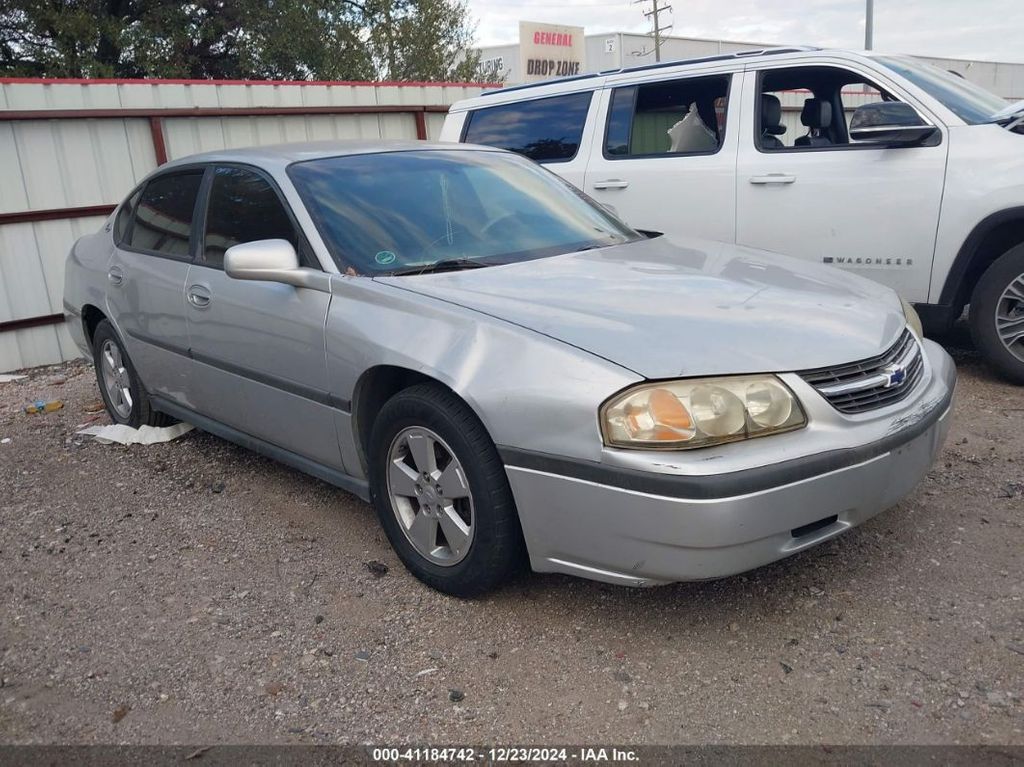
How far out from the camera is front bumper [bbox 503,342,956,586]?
2438 mm

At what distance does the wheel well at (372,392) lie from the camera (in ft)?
10.3

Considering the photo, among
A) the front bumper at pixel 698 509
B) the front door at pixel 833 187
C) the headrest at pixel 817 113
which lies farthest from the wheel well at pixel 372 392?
the headrest at pixel 817 113

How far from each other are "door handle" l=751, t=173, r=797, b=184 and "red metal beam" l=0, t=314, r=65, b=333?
5822 millimetres

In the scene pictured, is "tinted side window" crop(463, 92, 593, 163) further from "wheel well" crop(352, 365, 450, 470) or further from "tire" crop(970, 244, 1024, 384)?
"wheel well" crop(352, 365, 450, 470)

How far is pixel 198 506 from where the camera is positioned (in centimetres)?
414

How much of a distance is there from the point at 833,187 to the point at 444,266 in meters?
2.88

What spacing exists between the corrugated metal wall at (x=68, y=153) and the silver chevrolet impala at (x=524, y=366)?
12.7 feet

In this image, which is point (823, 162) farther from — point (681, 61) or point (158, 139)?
point (158, 139)

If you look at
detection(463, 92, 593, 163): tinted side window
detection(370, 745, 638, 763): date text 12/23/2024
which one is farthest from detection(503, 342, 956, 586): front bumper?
detection(463, 92, 593, 163): tinted side window

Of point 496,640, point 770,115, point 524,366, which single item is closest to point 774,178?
point 770,115

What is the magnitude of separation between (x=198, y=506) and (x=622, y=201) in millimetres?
3418

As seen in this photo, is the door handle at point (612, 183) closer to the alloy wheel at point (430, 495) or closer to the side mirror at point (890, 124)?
the side mirror at point (890, 124)

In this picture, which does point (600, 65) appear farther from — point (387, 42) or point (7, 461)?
point (7, 461)

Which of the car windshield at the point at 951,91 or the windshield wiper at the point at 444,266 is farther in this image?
the car windshield at the point at 951,91
